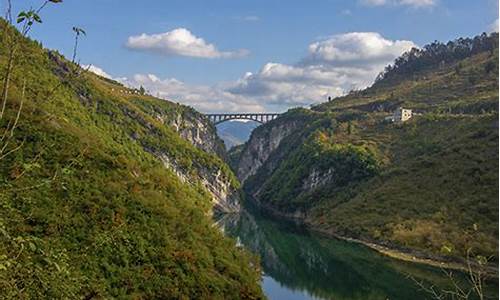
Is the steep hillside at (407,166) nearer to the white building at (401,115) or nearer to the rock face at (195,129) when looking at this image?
the white building at (401,115)

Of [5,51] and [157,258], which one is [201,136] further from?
[5,51]

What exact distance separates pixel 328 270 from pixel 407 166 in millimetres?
30963

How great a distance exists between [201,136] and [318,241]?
2836 inches

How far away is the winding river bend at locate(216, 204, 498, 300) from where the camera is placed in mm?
40125

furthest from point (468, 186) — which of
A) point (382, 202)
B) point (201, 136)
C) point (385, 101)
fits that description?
point (201, 136)

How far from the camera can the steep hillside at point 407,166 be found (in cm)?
5578

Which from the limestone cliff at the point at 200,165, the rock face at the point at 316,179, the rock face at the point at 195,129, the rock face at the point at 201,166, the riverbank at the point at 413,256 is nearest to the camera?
the riverbank at the point at 413,256

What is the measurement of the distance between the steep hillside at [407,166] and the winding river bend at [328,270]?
4.13 m

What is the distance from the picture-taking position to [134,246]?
25422mm

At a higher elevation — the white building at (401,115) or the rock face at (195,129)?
the white building at (401,115)

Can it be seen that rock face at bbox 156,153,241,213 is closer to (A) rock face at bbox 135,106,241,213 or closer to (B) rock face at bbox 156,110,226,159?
(A) rock face at bbox 135,106,241,213

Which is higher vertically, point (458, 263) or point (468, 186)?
point (468, 186)

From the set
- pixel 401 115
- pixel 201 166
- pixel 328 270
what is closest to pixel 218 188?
pixel 201 166

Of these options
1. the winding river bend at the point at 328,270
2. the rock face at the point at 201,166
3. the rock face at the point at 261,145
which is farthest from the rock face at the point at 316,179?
the rock face at the point at 261,145
